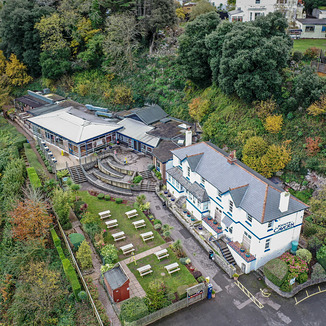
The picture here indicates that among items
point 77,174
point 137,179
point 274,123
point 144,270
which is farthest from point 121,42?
point 144,270

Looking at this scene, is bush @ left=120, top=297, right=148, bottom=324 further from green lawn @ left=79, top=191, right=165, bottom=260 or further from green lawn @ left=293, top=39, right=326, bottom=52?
green lawn @ left=293, top=39, right=326, bottom=52

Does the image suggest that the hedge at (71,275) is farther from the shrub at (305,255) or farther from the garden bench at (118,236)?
the shrub at (305,255)

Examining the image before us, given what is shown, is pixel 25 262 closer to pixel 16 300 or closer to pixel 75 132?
pixel 16 300

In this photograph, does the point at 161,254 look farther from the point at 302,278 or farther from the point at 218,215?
the point at 302,278

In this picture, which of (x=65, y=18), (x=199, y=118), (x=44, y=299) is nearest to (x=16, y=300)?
(x=44, y=299)

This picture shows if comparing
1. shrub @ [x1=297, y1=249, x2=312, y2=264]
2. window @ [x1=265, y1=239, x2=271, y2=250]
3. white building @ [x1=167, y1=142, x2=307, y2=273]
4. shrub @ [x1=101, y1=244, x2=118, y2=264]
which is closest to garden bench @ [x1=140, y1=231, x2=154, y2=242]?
shrub @ [x1=101, y1=244, x2=118, y2=264]
